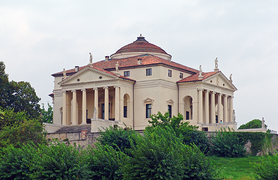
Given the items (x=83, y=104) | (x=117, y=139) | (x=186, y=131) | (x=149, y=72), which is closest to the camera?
(x=117, y=139)

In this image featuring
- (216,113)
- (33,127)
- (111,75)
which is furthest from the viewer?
(216,113)

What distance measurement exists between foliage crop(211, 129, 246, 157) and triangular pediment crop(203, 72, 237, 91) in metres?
13.8

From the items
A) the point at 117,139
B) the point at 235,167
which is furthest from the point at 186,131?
the point at 117,139

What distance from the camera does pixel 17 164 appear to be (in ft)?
190

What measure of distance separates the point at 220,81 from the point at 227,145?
19.4 meters

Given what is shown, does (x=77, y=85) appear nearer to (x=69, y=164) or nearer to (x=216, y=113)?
(x=216, y=113)

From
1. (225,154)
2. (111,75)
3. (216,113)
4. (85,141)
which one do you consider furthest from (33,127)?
(216,113)

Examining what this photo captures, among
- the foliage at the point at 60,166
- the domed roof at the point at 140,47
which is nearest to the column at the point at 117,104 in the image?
the domed roof at the point at 140,47

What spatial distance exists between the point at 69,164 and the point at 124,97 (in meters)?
34.1

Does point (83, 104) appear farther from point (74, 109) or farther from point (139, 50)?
point (139, 50)

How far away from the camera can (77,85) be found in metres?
87.9

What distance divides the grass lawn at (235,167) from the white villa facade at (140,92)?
13.1 m

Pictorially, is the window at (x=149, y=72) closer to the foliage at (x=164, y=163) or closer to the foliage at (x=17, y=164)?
the foliage at (x=17, y=164)

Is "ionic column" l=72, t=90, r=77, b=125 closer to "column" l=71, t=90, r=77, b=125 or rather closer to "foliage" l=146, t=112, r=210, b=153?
"column" l=71, t=90, r=77, b=125
